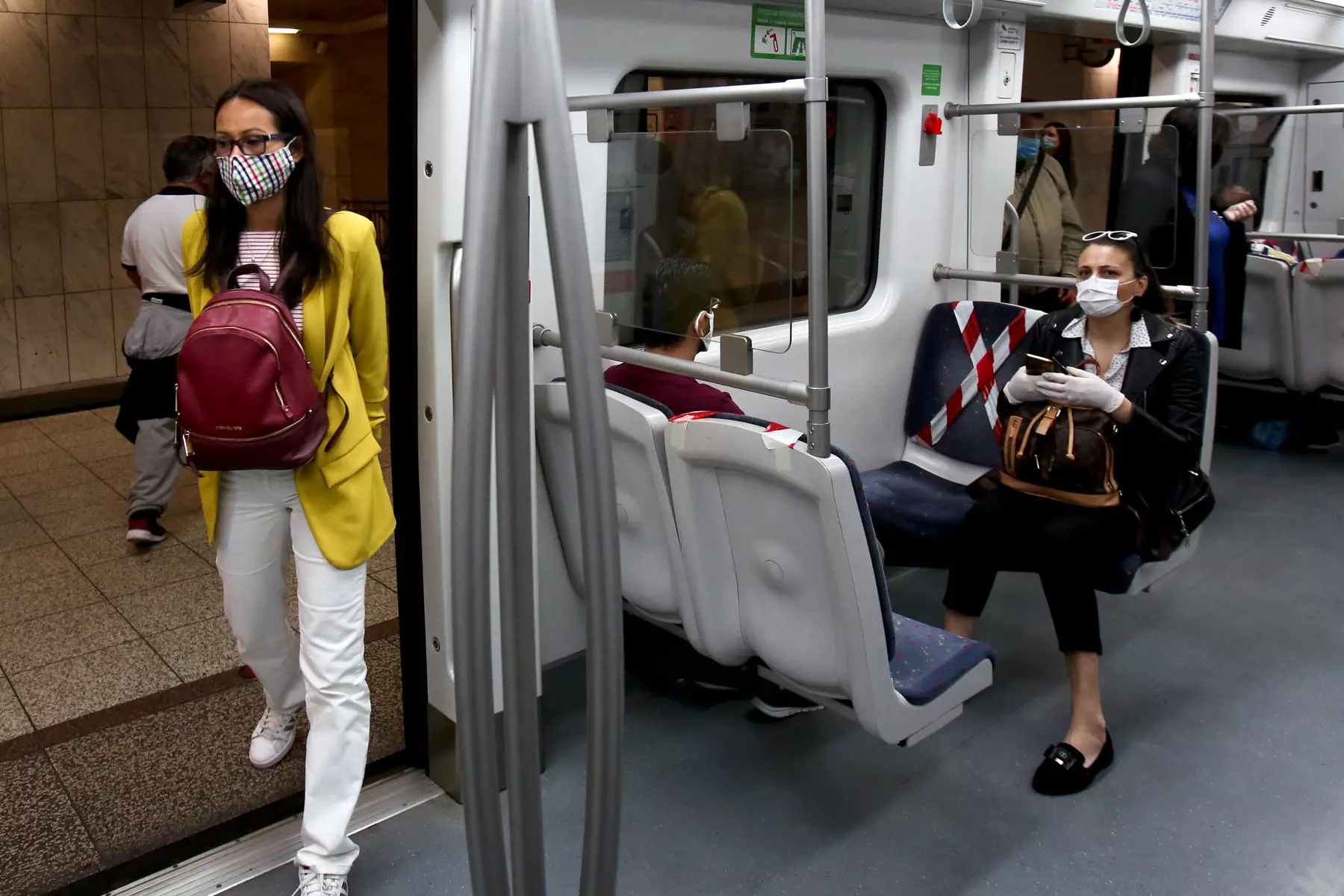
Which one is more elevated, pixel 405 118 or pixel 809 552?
pixel 405 118

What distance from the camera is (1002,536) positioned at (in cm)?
328

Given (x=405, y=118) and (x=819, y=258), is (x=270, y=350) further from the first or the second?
(x=819, y=258)

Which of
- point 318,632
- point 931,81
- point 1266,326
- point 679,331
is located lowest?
point 318,632

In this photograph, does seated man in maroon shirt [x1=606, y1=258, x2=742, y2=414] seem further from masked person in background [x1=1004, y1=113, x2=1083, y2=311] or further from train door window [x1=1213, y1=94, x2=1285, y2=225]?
train door window [x1=1213, y1=94, x2=1285, y2=225]

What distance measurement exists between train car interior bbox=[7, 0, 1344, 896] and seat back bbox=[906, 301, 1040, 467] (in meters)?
0.01

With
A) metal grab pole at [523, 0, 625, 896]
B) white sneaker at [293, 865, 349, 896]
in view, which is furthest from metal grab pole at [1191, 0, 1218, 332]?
metal grab pole at [523, 0, 625, 896]

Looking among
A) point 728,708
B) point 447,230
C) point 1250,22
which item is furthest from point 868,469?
point 1250,22

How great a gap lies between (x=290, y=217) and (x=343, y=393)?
37 centimetres

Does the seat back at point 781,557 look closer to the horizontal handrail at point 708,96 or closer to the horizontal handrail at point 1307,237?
the horizontal handrail at point 708,96

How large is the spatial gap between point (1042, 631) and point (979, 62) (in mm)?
2021

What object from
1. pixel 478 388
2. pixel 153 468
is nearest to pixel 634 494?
pixel 478 388

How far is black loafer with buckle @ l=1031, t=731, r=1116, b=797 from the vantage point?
2986mm

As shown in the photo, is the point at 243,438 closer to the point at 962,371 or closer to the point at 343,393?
the point at 343,393

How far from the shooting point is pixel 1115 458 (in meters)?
3.19
